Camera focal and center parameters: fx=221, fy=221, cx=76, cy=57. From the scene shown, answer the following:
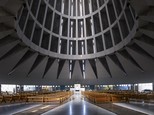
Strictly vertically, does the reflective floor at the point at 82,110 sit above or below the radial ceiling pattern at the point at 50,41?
below

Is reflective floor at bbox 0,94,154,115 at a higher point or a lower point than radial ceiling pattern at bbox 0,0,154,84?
lower

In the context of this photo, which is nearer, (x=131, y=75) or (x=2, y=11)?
(x=2, y=11)

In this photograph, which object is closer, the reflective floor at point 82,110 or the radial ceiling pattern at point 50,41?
the reflective floor at point 82,110

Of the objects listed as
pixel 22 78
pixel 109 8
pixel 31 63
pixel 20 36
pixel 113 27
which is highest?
pixel 109 8

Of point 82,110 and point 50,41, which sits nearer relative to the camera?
point 82,110

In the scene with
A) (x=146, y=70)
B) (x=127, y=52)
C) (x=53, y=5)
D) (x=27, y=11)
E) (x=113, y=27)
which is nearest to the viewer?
(x=27, y=11)

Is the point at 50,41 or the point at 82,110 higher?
the point at 50,41

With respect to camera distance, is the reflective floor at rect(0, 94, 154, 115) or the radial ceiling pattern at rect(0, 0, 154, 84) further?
the radial ceiling pattern at rect(0, 0, 154, 84)

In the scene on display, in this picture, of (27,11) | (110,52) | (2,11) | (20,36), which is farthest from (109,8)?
(2,11)

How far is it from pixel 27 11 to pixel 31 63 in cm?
1281

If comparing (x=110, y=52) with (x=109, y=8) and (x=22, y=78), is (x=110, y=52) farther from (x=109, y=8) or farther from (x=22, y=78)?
(x=22, y=78)

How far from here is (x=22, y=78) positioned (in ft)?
158

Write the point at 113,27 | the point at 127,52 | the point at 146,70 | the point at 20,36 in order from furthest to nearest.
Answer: the point at 113,27, the point at 127,52, the point at 146,70, the point at 20,36

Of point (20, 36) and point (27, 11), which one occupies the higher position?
point (27, 11)
